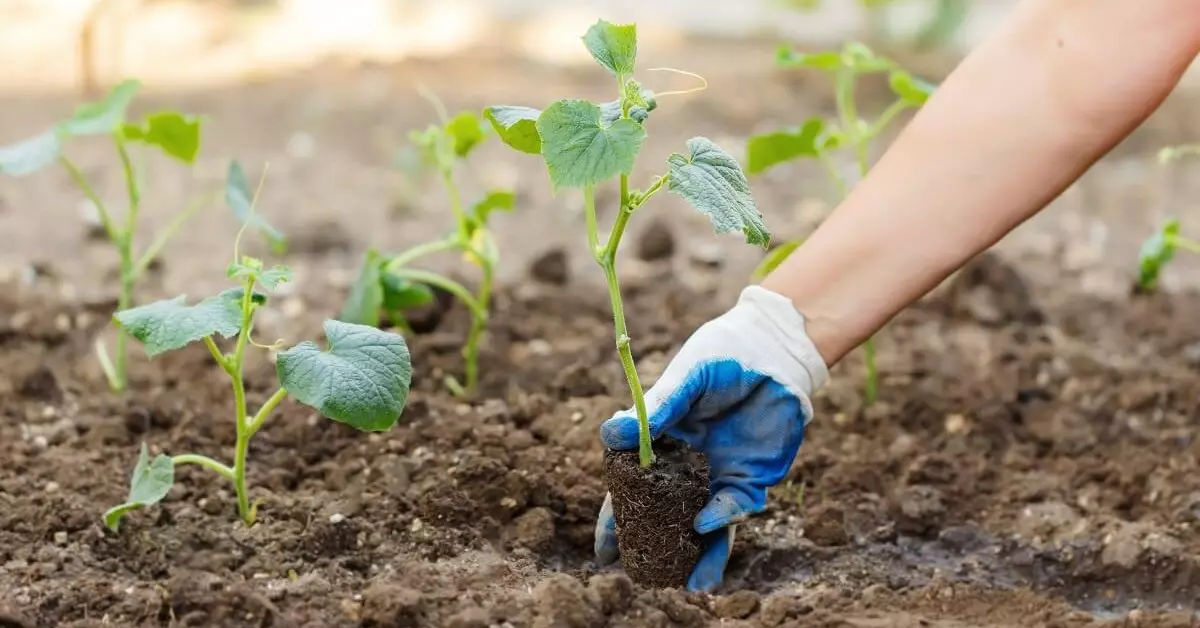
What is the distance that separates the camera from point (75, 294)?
3.08m

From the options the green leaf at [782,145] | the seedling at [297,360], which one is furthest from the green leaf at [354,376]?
the green leaf at [782,145]

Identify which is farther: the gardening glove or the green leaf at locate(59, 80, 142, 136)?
the green leaf at locate(59, 80, 142, 136)

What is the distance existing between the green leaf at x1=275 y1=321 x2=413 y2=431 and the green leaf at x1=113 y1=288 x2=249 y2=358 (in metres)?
0.10

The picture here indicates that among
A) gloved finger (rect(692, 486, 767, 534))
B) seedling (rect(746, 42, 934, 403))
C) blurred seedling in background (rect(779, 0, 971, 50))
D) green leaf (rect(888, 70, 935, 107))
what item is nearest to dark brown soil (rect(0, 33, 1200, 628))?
gloved finger (rect(692, 486, 767, 534))

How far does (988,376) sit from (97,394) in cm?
167

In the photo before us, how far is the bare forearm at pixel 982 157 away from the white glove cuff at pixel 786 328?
0.02m

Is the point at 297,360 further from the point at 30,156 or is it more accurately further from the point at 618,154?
the point at 30,156

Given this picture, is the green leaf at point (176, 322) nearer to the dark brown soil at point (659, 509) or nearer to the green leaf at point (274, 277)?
the green leaf at point (274, 277)

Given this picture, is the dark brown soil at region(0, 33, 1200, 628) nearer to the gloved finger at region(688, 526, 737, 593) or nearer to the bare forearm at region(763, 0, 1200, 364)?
the gloved finger at region(688, 526, 737, 593)

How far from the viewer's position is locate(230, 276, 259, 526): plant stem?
181 centimetres

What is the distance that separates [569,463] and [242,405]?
1.74 ft

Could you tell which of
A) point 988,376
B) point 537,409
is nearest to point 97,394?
point 537,409

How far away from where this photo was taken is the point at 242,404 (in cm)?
190

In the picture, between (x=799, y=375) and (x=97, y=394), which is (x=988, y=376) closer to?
(x=799, y=375)
